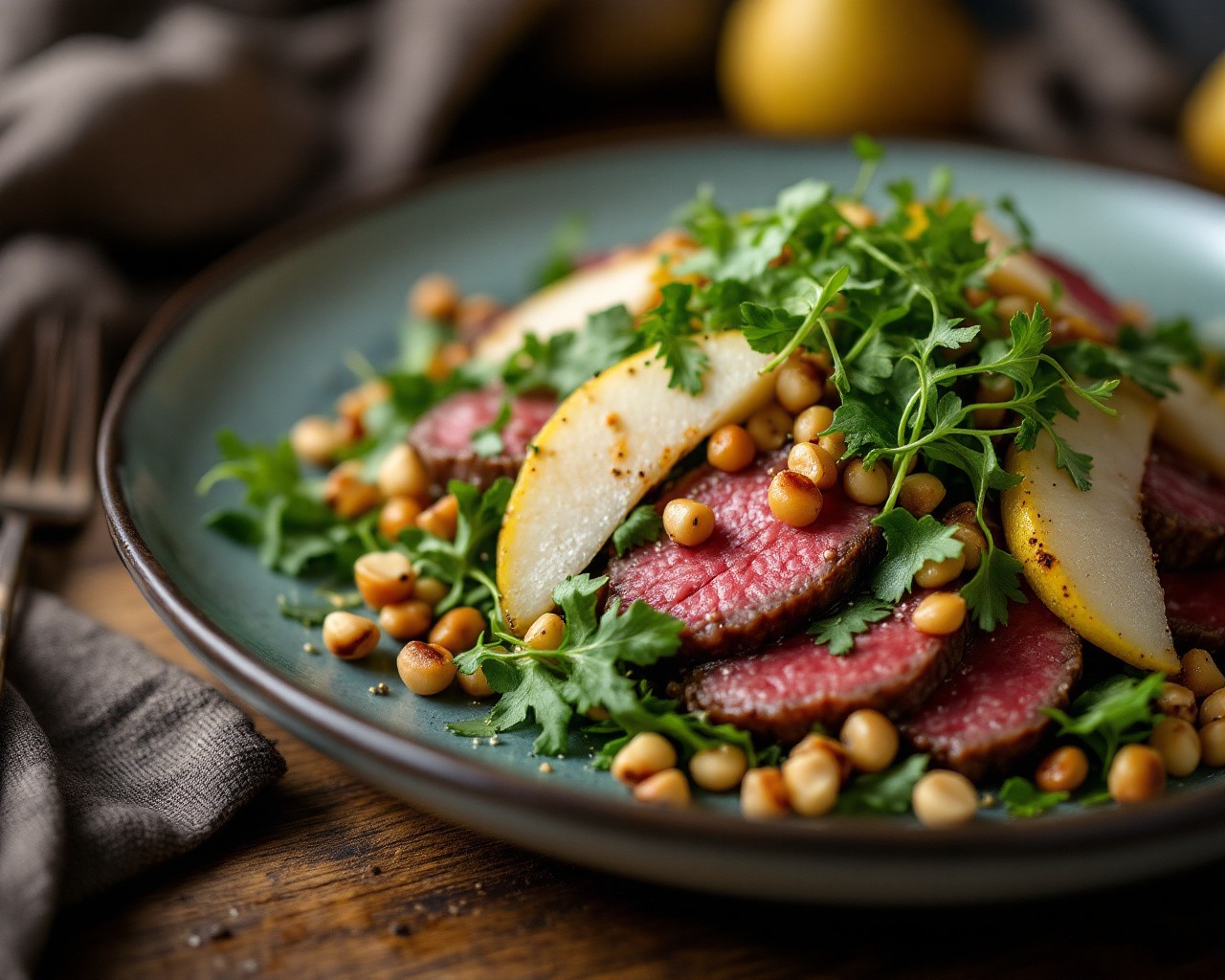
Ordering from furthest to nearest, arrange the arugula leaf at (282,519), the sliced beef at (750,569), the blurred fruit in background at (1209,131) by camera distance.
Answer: the blurred fruit in background at (1209,131) < the arugula leaf at (282,519) < the sliced beef at (750,569)

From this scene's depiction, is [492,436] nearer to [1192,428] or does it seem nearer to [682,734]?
[682,734]

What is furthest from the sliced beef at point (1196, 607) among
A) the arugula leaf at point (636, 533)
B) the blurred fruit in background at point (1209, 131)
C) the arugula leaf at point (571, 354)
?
the blurred fruit in background at point (1209, 131)

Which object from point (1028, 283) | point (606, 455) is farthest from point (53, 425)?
point (1028, 283)

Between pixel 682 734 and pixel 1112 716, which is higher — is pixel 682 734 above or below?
below

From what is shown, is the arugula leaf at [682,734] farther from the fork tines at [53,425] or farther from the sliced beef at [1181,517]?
the fork tines at [53,425]

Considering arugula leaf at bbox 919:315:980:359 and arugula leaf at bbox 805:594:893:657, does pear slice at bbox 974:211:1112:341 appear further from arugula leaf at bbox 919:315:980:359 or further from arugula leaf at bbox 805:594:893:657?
arugula leaf at bbox 805:594:893:657

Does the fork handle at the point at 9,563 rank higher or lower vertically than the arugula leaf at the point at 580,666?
lower
